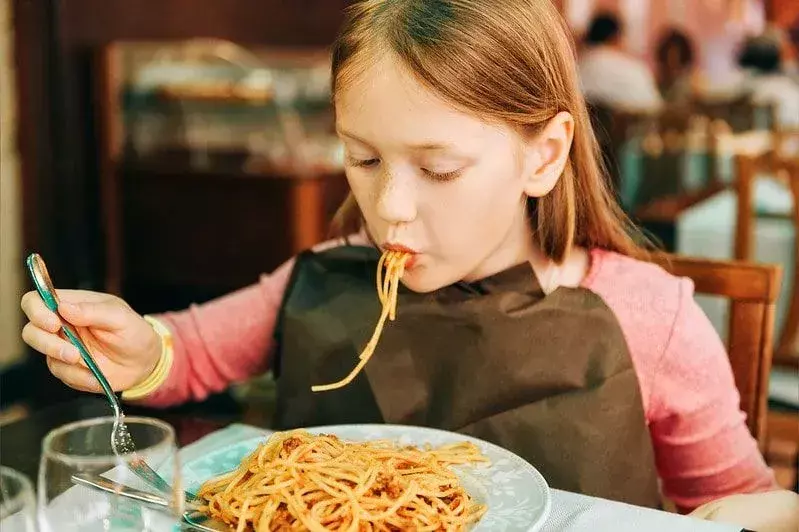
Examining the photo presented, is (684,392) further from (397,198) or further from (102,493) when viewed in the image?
(102,493)

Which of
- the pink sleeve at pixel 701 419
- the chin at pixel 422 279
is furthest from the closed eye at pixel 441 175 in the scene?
the pink sleeve at pixel 701 419

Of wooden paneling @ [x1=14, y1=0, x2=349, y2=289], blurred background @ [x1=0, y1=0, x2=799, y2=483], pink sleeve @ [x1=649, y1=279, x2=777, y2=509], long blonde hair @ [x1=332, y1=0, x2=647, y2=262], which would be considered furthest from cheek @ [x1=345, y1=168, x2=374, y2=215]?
wooden paneling @ [x1=14, y1=0, x2=349, y2=289]

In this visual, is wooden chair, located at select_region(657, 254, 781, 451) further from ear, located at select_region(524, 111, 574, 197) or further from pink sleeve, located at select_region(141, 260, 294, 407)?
pink sleeve, located at select_region(141, 260, 294, 407)

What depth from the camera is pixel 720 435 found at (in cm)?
143

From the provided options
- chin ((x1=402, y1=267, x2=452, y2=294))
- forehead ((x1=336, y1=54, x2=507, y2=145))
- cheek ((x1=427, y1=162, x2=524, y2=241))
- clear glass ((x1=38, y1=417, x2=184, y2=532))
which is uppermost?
forehead ((x1=336, y1=54, x2=507, y2=145))

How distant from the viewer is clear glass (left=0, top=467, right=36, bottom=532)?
2.62 ft

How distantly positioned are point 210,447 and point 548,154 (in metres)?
0.63

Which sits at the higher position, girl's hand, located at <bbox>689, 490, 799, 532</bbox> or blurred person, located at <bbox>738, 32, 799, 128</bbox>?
blurred person, located at <bbox>738, 32, 799, 128</bbox>

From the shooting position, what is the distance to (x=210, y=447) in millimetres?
1419

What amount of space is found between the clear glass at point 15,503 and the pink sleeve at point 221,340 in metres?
0.75

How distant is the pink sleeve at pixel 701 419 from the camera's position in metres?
1.42

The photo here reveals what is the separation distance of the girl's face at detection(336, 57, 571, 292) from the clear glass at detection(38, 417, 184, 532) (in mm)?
451

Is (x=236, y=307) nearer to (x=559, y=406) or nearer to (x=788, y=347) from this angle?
(x=559, y=406)

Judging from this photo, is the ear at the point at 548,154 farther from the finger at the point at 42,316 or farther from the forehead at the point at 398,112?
the finger at the point at 42,316
